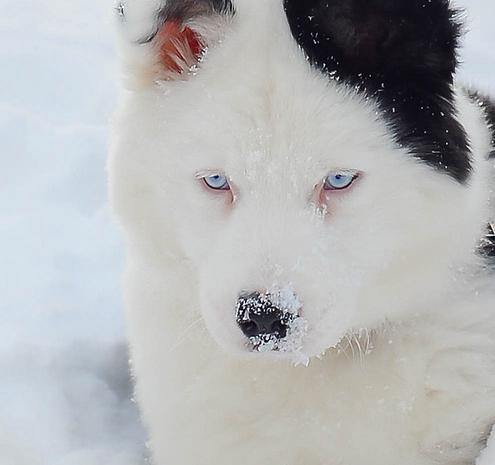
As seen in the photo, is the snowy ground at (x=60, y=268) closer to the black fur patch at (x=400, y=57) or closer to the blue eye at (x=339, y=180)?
the black fur patch at (x=400, y=57)

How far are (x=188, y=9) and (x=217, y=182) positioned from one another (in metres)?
0.43

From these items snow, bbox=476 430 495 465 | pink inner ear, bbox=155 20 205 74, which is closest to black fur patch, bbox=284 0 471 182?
pink inner ear, bbox=155 20 205 74

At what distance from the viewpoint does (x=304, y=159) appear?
2203mm

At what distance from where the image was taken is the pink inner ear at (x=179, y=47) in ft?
7.89

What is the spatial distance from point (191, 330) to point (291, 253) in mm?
597

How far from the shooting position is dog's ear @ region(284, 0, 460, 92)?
7.18 feet

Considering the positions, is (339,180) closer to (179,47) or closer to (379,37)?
(379,37)

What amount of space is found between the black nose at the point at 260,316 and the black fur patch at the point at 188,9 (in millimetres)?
704

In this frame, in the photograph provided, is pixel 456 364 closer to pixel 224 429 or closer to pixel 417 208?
pixel 417 208

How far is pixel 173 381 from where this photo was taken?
2.71m

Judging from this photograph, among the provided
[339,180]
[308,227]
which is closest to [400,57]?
[339,180]

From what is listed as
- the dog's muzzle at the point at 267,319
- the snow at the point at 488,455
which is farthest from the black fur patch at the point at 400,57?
the snow at the point at 488,455

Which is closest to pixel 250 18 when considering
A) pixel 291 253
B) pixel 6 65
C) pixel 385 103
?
pixel 385 103

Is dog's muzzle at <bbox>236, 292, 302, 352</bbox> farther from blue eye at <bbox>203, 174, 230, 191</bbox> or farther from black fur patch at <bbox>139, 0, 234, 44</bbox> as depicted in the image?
black fur patch at <bbox>139, 0, 234, 44</bbox>
